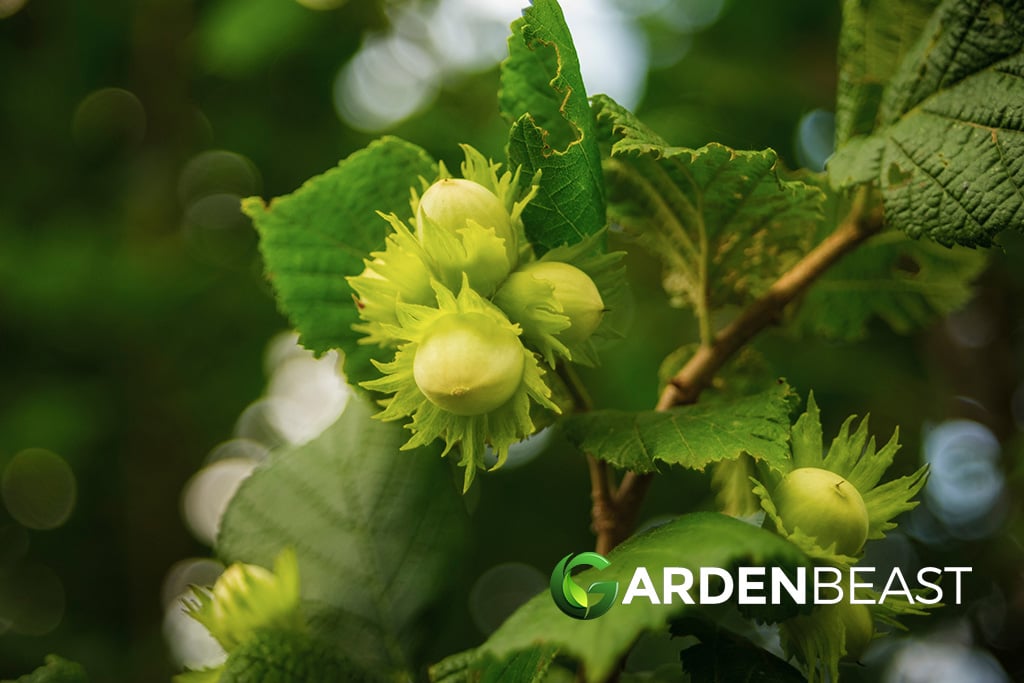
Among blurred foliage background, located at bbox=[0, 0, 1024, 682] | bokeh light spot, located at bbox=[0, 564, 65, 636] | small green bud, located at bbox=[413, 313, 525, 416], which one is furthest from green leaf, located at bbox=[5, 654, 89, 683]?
bokeh light spot, located at bbox=[0, 564, 65, 636]

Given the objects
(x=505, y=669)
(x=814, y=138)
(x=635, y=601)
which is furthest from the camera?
(x=814, y=138)

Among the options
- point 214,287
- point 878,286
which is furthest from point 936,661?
point 214,287

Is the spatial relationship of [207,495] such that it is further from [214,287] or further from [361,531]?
[361,531]

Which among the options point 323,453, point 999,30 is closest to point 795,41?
point 999,30

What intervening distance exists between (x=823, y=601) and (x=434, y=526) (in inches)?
13.5

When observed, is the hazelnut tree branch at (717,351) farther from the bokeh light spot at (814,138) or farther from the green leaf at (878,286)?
the bokeh light spot at (814,138)

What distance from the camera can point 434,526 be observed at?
2.76 feet

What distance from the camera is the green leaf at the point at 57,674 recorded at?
76 centimetres

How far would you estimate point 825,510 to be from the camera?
625 millimetres

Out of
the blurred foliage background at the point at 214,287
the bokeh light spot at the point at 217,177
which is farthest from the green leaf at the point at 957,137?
the bokeh light spot at the point at 217,177

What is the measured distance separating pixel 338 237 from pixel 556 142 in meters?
0.21

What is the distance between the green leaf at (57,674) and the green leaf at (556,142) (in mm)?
526

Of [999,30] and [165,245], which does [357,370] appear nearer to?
[999,30]

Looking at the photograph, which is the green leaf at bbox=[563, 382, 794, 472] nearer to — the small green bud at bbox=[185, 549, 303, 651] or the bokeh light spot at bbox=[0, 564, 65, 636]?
the small green bud at bbox=[185, 549, 303, 651]
